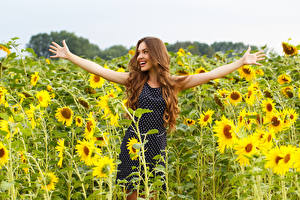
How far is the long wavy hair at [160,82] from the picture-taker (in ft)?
9.33

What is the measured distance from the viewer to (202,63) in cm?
525

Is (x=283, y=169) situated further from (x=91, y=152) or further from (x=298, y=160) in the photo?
(x=91, y=152)

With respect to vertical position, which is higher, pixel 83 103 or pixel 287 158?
pixel 83 103

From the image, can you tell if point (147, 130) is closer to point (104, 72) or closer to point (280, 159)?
point (104, 72)

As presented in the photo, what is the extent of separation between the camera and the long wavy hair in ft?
9.33

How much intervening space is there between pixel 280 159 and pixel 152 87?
140 cm

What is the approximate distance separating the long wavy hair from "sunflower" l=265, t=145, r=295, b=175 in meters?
1.21

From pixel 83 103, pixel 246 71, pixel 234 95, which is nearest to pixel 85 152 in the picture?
pixel 83 103

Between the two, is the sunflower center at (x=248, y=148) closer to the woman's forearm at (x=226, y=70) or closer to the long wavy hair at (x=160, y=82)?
the long wavy hair at (x=160, y=82)

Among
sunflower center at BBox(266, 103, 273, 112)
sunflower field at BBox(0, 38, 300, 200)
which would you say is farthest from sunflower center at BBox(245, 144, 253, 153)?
sunflower center at BBox(266, 103, 273, 112)

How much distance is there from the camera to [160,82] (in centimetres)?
287

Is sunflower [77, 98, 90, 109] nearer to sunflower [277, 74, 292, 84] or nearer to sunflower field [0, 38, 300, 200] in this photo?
sunflower field [0, 38, 300, 200]

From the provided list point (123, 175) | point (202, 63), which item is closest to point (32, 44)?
point (202, 63)

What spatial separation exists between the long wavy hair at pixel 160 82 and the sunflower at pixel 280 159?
1.21 meters
